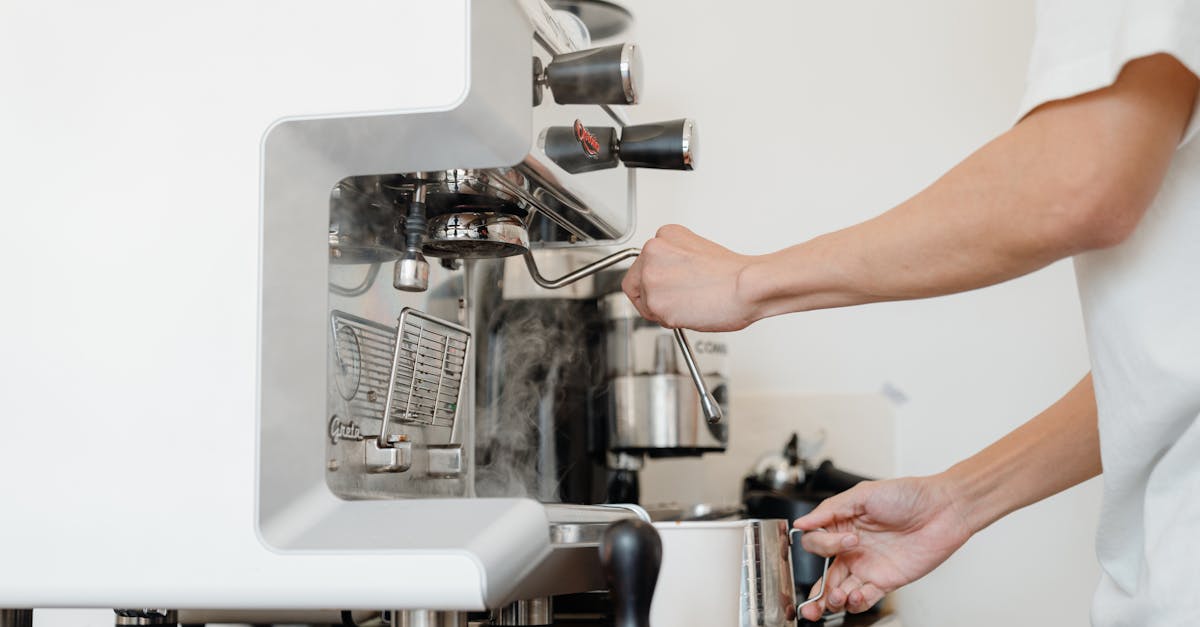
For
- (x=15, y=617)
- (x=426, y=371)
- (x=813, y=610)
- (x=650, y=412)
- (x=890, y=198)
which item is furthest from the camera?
(x=890, y=198)

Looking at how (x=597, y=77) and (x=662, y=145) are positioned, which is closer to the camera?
(x=597, y=77)

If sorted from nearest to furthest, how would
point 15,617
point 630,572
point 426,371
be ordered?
point 630,572, point 15,617, point 426,371

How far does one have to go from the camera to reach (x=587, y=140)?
701mm

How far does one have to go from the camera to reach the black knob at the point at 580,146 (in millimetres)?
661

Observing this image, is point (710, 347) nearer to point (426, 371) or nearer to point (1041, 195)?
point (426, 371)

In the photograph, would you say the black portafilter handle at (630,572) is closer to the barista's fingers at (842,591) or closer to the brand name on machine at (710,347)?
the barista's fingers at (842,591)

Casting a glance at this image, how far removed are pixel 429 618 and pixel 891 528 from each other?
416mm

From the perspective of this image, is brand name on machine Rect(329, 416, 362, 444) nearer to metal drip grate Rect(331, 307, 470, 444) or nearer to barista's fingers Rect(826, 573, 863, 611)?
metal drip grate Rect(331, 307, 470, 444)

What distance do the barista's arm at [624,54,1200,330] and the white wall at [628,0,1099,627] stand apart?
0.89 meters

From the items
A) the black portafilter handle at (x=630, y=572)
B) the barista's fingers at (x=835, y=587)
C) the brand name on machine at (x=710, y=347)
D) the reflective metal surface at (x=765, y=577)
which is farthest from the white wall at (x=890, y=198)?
the black portafilter handle at (x=630, y=572)

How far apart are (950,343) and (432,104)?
107 cm

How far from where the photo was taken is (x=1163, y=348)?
551 millimetres

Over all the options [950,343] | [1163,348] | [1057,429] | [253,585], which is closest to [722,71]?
[950,343]

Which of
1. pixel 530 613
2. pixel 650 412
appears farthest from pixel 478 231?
pixel 650 412
